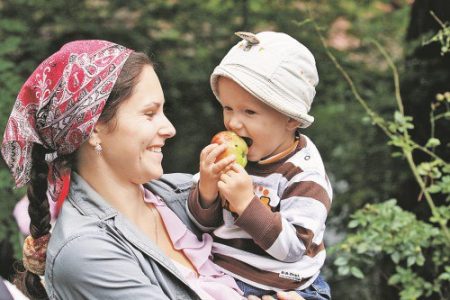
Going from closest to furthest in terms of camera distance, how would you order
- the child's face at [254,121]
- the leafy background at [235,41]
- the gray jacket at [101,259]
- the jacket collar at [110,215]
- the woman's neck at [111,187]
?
the gray jacket at [101,259]
the jacket collar at [110,215]
the woman's neck at [111,187]
the child's face at [254,121]
the leafy background at [235,41]

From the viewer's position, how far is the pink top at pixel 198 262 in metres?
2.54

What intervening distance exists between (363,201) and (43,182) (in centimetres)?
286

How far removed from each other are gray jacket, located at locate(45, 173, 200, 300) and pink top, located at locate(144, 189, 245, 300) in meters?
0.09

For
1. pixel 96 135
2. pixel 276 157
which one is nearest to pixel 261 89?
pixel 276 157

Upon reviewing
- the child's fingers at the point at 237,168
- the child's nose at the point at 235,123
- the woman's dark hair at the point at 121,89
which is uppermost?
the woman's dark hair at the point at 121,89

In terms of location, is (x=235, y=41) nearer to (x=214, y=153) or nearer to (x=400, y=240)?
(x=400, y=240)

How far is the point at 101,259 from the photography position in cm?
229

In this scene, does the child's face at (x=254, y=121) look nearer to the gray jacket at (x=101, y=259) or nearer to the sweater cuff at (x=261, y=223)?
the sweater cuff at (x=261, y=223)

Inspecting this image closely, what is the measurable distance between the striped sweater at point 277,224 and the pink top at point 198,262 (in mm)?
41

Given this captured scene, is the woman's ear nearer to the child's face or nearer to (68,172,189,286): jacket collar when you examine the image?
(68,172,189,286): jacket collar

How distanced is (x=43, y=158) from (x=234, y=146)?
556 mm

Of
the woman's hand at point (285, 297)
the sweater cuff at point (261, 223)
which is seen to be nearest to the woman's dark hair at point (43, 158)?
the sweater cuff at point (261, 223)

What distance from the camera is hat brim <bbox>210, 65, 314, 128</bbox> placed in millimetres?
2605

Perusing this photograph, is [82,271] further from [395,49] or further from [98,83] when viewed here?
[395,49]
